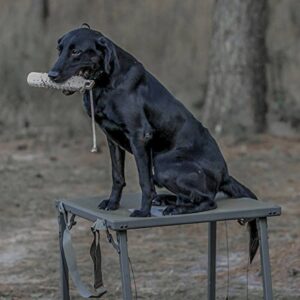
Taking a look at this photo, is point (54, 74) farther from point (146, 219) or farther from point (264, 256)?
point (264, 256)

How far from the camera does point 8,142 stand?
14.1 metres

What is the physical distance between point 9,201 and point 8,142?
4148mm

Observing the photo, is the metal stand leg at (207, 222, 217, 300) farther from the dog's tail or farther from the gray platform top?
the gray platform top

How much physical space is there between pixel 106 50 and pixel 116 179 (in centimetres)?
69

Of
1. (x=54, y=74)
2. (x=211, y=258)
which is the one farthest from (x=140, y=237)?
(x=54, y=74)

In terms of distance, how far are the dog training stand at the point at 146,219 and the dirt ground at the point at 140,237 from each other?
144 centimetres

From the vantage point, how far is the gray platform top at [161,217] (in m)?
4.70

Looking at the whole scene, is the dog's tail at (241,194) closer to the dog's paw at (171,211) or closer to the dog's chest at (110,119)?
the dog's paw at (171,211)

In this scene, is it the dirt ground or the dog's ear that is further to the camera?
the dirt ground

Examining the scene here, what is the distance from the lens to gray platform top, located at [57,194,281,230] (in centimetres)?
470

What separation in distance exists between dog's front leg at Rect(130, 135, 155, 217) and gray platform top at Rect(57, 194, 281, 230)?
114mm

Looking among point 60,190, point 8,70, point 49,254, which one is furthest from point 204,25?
point 49,254

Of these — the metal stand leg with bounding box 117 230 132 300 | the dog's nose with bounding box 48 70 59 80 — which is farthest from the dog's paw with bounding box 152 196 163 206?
the dog's nose with bounding box 48 70 59 80

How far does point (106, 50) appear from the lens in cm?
485
